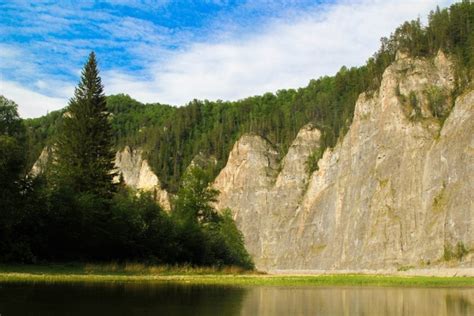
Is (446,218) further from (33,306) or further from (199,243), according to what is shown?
(33,306)

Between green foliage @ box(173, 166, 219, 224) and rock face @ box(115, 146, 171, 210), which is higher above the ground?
rock face @ box(115, 146, 171, 210)

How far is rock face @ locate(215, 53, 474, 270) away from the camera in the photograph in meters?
78.2

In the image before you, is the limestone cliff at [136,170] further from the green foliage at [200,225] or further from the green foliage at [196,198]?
the green foliage at [196,198]

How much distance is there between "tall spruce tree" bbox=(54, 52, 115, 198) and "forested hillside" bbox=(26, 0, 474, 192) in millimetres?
60053

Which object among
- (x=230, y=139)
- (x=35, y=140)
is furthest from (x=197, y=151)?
(x=35, y=140)

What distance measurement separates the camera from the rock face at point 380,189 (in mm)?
78250

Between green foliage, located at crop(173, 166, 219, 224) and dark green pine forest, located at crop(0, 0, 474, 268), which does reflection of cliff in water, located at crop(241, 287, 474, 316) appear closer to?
dark green pine forest, located at crop(0, 0, 474, 268)

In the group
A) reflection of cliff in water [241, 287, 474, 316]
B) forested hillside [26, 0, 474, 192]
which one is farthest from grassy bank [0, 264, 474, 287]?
forested hillside [26, 0, 474, 192]

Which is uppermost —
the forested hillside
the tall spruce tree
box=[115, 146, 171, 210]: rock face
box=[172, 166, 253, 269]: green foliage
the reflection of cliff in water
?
the forested hillside

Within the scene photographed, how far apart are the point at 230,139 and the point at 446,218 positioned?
8907 cm

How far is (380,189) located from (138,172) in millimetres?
84944

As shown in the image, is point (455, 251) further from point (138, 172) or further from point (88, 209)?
point (138, 172)

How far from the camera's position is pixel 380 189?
299 feet

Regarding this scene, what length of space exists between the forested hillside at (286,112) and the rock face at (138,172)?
2.39 meters
